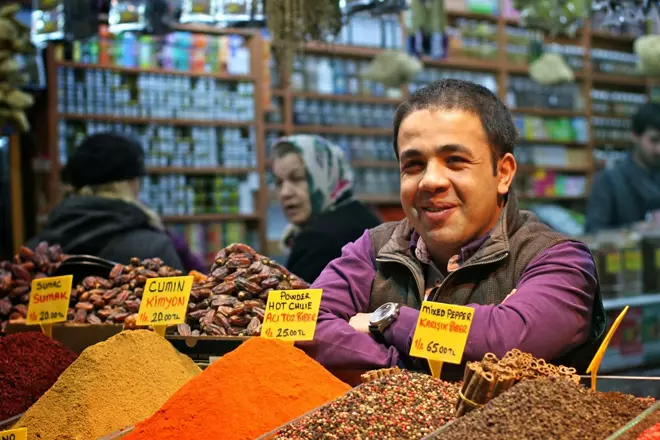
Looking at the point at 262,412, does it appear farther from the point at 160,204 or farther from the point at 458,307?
the point at 160,204

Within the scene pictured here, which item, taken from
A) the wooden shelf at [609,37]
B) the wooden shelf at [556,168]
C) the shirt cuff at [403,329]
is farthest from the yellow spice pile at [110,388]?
the wooden shelf at [609,37]

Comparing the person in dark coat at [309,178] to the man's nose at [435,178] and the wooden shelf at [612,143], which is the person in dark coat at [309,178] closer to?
the man's nose at [435,178]

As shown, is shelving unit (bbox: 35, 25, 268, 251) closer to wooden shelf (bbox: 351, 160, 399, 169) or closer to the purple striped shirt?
wooden shelf (bbox: 351, 160, 399, 169)

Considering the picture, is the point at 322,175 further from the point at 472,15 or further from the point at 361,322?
the point at 472,15

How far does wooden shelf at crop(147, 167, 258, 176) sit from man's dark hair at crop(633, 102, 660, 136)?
Answer: 8.87 feet

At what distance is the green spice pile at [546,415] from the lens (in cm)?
116

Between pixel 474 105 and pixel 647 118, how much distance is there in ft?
12.1

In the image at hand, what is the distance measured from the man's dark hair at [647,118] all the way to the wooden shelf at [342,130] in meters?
2.29

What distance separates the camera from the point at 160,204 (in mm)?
6062

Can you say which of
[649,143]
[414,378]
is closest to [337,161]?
[414,378]

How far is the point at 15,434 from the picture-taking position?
4.66ft

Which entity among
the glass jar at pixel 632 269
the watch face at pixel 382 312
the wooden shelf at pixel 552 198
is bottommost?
the wooden shelf at pixel 552 198

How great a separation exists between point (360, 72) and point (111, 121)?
2.05 meters

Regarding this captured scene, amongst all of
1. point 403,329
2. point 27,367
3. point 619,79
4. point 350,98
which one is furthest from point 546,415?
point 619,79
